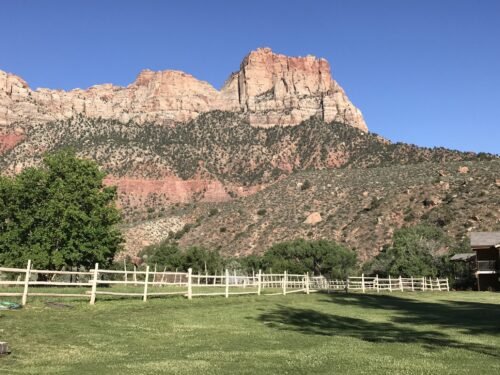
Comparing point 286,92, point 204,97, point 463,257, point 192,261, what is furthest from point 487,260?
point 204,97

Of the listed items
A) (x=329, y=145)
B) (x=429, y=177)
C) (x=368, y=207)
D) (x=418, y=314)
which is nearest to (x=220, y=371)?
(x=418, y=314)

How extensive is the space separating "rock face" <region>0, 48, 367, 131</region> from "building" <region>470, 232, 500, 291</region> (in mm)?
84015

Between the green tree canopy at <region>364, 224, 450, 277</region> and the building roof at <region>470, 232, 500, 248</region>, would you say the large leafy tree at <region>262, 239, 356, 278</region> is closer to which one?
the green tree canopy at <region>364, 224, 450, 277</region>

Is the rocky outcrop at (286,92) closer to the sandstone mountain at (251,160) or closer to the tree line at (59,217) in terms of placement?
the sandstone mountain at (251,160)

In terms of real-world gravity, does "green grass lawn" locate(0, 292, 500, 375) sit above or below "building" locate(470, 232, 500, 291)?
below

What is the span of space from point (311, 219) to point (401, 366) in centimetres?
6908

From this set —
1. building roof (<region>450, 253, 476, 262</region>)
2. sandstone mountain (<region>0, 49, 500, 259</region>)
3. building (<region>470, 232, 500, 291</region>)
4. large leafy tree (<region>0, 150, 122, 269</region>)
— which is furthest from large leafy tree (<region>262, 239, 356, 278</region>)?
large leafy tree (<region>0, 150, 122, 269</region>)

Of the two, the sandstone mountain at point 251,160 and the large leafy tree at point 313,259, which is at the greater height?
the sandstone mountain at point 251,160

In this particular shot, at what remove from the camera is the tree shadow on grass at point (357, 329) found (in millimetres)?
11750

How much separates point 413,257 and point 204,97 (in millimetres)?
127813

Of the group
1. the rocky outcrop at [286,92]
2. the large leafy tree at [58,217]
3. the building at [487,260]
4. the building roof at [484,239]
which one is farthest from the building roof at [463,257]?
the rocky outcrop at [286,92]

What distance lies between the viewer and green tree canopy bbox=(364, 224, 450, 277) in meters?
52.6

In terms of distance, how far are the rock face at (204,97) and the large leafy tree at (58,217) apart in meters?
95.0

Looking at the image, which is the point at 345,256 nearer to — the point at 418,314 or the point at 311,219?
the point at 311,219
